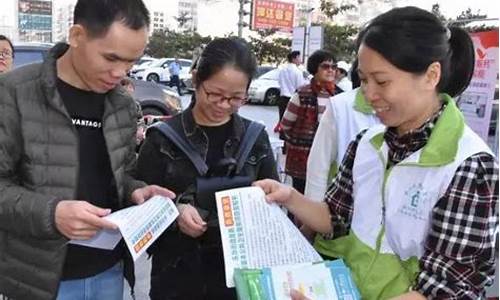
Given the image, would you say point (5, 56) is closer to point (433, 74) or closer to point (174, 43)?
point (433, 74)

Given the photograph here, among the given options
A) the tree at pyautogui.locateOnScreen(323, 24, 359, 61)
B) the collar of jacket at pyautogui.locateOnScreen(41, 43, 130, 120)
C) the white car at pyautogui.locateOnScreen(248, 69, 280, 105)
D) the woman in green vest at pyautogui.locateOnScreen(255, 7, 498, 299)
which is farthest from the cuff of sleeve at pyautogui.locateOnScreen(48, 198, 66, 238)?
the tree at pyautogui.locateOnScreen(323, 24, 359, 61)

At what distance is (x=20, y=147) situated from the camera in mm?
1315

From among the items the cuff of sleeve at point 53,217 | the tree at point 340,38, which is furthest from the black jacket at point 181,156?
the tree at point 340,38

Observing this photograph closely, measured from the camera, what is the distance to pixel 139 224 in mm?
1280

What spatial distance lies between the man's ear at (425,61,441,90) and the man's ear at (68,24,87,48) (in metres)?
0.82

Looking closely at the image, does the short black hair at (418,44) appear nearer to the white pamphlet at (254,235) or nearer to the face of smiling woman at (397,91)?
the face of smiling woman at (397,91)

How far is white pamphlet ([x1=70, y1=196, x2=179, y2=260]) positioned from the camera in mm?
1252

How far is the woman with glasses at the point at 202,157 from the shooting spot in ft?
5.24

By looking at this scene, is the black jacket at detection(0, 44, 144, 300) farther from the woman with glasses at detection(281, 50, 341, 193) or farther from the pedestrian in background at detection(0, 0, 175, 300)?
the woman with glasses at detection(281, 50, 341, 193)

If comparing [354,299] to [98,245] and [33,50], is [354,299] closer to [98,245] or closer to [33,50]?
[98,245]

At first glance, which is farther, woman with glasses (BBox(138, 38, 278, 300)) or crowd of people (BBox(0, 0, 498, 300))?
woman with glasses (BBox(138, 38, 278, 300))

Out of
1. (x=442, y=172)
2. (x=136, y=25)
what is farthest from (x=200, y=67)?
(x=442, y=172)

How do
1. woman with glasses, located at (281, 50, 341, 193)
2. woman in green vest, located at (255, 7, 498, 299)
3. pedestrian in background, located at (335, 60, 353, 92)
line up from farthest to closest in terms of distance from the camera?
pedestrian in background, located at (335, 60, 353, 92) < woman with glasses, located at (281, 50, 341, 193) < woman in green vest, located at (255, 7, 498, 299)

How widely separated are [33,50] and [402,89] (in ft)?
20.4
